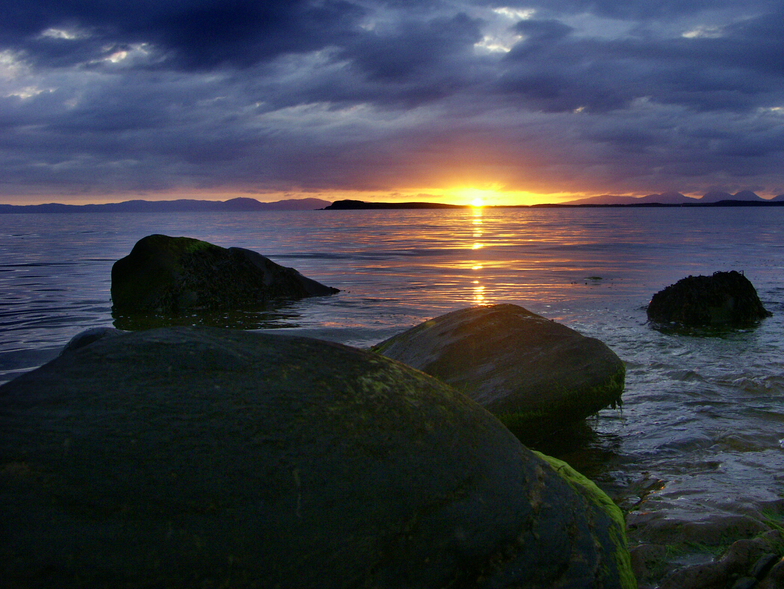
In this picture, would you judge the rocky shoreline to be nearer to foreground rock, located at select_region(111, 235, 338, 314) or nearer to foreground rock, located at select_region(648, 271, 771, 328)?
foreground rock, located at select_region(648, 271, 771, 328)

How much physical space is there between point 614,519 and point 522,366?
2.11m

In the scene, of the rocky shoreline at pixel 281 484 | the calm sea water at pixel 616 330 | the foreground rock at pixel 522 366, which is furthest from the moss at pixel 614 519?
the foreground rock at pixel 522 366

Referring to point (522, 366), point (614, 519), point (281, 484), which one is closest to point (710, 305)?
point (522, 366)

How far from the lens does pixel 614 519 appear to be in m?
2.59

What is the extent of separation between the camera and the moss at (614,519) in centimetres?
232

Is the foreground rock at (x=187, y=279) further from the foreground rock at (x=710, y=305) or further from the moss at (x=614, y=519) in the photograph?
the moss at (x=614, y=519)

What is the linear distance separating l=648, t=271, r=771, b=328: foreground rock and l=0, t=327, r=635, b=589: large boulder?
7.87 m

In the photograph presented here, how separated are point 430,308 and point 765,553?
846 centimetres

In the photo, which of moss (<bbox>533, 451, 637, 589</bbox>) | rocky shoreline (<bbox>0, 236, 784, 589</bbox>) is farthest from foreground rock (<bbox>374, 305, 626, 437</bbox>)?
rocky shoreline (<bbox>0, 236, 784, 589</bbox>)

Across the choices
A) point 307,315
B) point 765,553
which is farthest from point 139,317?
point 765,553

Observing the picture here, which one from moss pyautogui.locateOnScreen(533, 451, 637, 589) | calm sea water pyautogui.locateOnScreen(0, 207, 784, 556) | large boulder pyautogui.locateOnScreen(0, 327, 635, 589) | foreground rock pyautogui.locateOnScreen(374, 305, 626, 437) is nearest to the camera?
large boulder pyautogui.locateOnScreen(0, 327, 635, 589)

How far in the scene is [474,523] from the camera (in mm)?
2066

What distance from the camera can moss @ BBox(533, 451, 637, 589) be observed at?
91.5 inches

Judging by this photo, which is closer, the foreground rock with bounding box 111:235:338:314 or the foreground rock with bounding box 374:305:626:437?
the foreground rock with bounding box 374:305:626:437
